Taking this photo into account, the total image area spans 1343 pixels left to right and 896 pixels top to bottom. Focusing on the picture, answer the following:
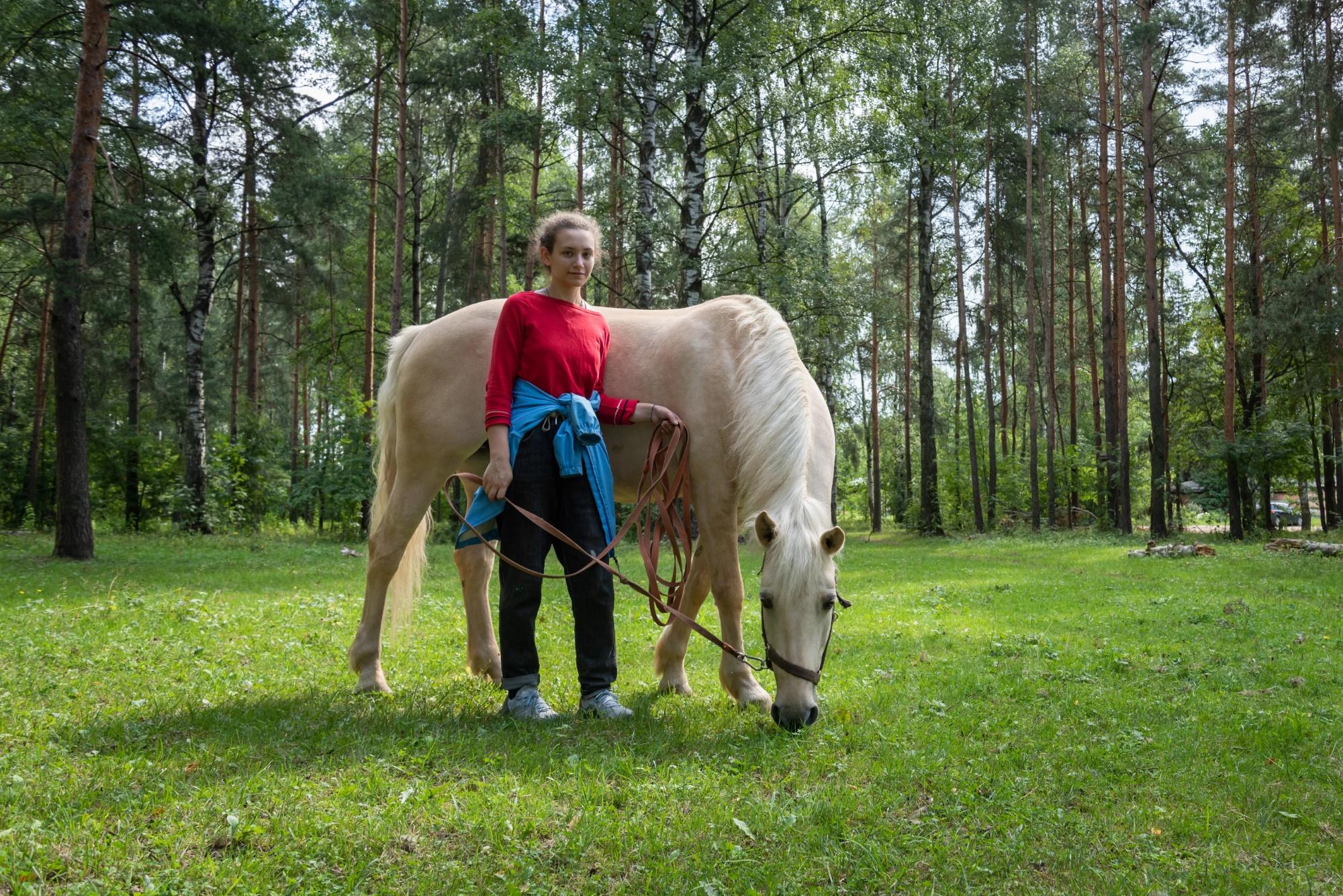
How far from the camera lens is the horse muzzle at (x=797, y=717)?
348 cm

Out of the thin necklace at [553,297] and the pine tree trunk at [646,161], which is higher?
the pine tree trunk at [646,161]

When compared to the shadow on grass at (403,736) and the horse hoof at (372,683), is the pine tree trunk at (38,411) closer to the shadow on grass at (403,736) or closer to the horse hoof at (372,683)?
the horse hoof at (372,683)

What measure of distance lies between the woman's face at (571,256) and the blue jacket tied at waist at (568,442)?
0.56 m

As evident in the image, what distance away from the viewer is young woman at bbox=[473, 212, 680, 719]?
3.78m

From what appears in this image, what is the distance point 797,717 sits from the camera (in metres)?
3.49

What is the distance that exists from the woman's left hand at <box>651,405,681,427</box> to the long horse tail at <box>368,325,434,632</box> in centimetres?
146

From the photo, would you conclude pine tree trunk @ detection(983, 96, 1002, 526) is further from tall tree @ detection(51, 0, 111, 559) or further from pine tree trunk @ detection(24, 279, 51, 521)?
pine tree trunk @ detection(24, 279, 51, 521)

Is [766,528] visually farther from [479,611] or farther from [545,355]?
[479,611]

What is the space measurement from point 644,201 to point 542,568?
1190 centimetres

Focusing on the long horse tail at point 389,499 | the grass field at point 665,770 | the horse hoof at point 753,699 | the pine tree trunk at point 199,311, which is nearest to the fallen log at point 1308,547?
the grass field at point 665,770

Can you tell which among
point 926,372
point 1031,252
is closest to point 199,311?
point 926,372

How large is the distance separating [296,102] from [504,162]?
4.75m

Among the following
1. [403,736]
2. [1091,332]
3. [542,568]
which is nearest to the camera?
[403,736]

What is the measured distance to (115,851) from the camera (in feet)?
7.04
